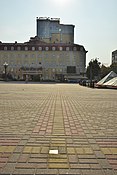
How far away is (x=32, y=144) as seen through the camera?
5.25m

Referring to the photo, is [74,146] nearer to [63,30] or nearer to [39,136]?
[39,136]

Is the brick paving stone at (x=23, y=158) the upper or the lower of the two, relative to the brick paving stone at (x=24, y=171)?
upper

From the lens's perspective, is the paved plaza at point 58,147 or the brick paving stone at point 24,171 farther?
the paved plaza at point 58,147

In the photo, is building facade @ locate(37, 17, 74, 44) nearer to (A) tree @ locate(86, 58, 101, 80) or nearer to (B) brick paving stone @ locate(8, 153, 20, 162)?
(A) tree @ locate(86, 58, 101, 80)

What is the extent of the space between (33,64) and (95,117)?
92467 millimetres

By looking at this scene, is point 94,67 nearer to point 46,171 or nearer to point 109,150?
point 109,150

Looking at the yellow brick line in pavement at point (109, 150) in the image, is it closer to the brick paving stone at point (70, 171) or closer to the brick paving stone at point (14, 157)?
the brick paving stone at point (70, 171)

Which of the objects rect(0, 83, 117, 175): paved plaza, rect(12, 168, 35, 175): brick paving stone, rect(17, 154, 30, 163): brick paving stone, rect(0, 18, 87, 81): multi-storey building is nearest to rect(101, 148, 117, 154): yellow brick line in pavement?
rect(0, 83, 117, 175): paved plaza

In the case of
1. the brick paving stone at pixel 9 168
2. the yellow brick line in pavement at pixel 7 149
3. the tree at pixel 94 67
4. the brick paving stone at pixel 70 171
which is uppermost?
the tree at pixel 94 67


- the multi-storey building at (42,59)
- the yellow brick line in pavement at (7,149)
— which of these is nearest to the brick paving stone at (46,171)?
the yellow brick line in pavement at (7,149)

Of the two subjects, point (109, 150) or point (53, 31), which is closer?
point (109, 150)

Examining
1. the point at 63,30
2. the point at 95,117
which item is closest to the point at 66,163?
the point at 95,117

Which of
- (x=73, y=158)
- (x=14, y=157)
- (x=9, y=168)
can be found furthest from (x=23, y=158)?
(x=73, y=158)

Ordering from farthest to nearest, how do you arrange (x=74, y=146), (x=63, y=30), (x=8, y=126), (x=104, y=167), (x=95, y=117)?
(x=63, y=30) → (x=95, y=117) → (x=8, y=126) → (x=74, y=146) → (x=104, y=167)
